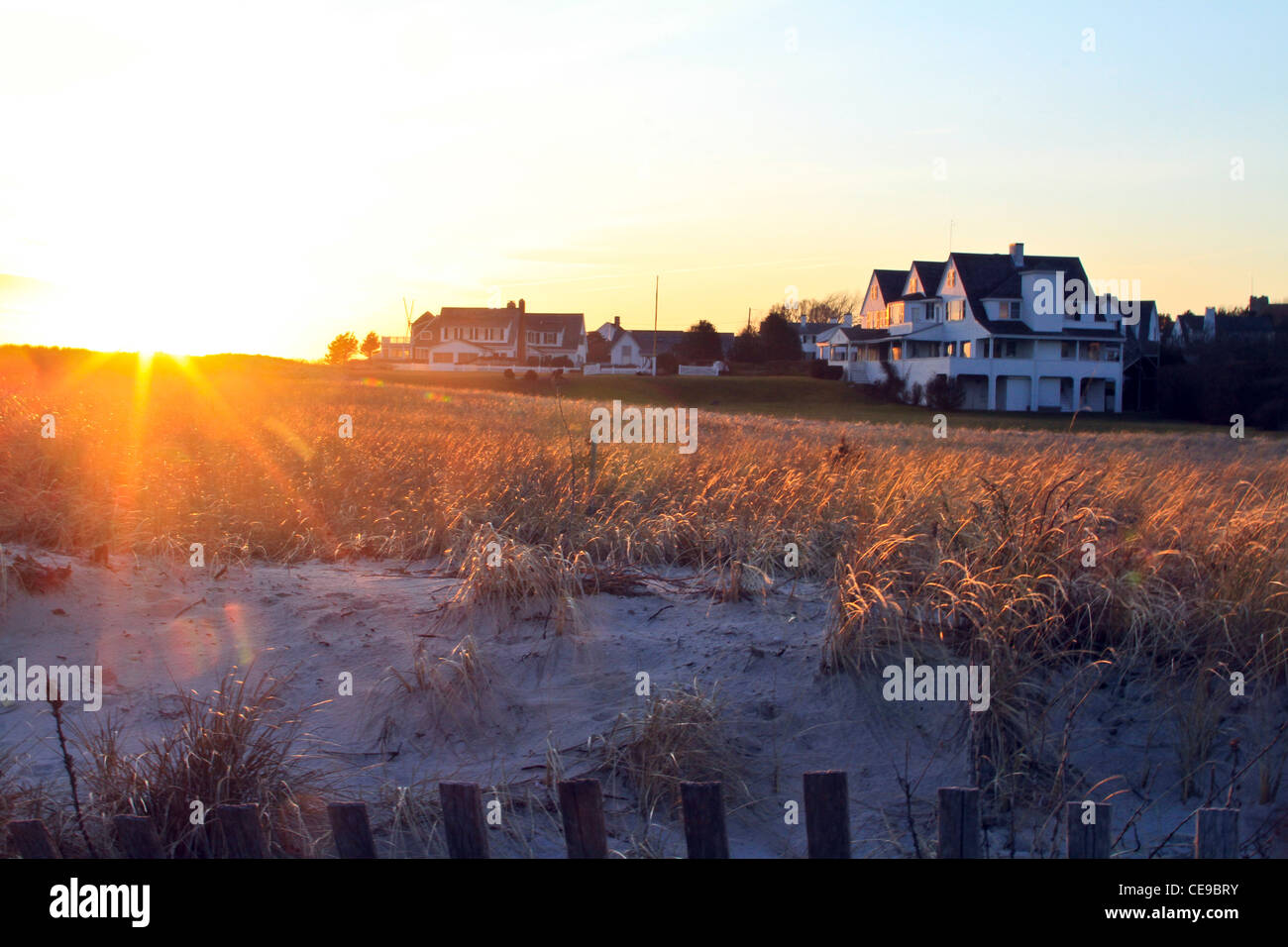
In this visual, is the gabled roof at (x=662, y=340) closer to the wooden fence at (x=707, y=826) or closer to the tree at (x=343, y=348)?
the tree at (x=343, y=348)

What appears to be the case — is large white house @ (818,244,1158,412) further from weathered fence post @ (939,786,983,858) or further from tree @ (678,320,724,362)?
weathered fence post @ (939,786,983,858)

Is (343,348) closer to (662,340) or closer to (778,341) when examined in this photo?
(662,340)

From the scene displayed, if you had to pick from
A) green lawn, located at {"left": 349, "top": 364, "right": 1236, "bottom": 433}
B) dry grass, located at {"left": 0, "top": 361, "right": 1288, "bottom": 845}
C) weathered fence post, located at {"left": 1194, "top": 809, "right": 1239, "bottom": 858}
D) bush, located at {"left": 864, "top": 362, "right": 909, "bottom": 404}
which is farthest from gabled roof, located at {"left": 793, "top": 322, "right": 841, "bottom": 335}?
weathered fence post, located at {"left": 1194, "top": 809, "right": 1239, "bottom": 858}

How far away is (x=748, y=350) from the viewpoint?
239 ft

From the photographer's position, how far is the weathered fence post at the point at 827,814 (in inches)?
98.1

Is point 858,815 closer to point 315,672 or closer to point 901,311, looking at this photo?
point 315,672

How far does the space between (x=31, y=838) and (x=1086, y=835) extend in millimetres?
2947

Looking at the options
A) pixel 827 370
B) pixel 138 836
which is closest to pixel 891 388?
pixel 827 370

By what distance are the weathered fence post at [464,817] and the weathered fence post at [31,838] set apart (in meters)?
1.17

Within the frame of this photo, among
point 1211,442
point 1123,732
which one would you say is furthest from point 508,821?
point 1211,442

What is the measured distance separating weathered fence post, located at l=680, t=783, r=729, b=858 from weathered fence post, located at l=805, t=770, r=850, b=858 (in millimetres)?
239

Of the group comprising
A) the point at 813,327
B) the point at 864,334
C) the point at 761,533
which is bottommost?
the point at 761,533
